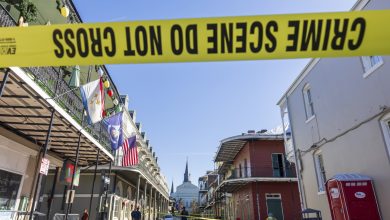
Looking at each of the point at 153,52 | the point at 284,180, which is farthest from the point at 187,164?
the point at 153,52

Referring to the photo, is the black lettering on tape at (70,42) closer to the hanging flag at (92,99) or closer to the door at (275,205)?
the hanging flag at (92,99)

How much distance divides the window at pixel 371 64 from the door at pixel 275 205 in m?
16.9

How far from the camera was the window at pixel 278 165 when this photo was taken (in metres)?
25.5

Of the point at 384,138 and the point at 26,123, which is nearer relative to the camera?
the point at 384,138

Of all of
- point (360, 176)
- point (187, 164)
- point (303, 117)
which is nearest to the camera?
point (360, 176)

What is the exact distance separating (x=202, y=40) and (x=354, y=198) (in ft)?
26.3

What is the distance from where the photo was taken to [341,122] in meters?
11.1

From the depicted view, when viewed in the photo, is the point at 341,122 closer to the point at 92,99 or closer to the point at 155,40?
the point at 92,99

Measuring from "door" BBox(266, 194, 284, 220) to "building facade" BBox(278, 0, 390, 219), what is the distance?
10172mm

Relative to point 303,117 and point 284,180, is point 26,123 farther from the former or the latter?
point 284,180

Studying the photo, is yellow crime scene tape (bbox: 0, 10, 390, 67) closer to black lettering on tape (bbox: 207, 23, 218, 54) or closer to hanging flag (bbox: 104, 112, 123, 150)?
black lettering on tape (bbox: 207, 23, 218, 54)

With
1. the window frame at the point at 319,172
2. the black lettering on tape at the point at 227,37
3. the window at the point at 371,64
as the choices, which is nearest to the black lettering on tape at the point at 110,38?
the black lettering on tape at the point at 227,37

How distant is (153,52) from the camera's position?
3.30m

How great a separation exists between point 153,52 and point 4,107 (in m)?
7.79
